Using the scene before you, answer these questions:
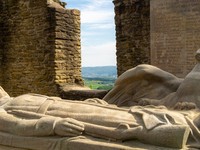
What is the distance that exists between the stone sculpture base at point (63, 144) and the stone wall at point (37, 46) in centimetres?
668

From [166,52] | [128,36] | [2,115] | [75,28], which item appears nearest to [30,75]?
[75,28]

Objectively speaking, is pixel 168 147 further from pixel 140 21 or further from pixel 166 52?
pixel 140 21

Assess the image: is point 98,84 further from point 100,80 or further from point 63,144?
point 63,144

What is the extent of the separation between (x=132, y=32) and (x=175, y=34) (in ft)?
6.11

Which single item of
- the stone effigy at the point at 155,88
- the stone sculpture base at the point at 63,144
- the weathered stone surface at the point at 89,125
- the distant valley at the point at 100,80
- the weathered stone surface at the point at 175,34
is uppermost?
the weathered stone surface at the point at 175,34

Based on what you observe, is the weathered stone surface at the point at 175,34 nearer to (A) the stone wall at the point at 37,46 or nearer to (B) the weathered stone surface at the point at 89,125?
(A) the stone wall at the point at 37,46

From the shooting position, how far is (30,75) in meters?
11.4

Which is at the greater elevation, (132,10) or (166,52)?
(132,10)

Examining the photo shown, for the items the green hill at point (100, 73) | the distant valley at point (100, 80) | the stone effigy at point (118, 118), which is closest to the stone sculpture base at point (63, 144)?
the stone effigy at point (118, 118)

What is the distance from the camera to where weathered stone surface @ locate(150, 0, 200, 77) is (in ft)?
31.2

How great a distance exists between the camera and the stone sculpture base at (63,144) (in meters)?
3.35

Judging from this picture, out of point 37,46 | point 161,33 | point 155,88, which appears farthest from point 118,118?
point 37,46

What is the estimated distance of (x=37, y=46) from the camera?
11258mm

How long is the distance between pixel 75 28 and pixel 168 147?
813 centimetres
